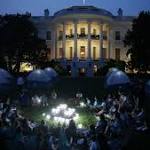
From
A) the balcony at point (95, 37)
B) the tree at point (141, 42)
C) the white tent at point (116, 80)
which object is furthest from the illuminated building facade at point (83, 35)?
the white tent at point (116, 80)

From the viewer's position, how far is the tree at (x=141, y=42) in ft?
169

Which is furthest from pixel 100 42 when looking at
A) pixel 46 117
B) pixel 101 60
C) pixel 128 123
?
pixel 128 123

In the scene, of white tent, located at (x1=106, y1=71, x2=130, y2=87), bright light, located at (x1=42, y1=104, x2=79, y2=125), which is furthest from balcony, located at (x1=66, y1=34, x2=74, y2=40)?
bright light, located at (x1=42, y1=104, x2=79, y2=125)

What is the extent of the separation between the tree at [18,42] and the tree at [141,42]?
10.6 meters

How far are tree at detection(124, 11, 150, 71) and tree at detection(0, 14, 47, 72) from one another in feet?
34.9

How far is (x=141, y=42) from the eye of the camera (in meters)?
52.3

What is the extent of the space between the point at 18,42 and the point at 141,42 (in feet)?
45.4

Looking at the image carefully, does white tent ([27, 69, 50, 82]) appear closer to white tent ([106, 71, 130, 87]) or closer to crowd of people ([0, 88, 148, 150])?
white tent ([106, 71, 130, 87])

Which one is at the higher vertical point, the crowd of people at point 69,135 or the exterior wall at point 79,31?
the exterior wall at point 79,31

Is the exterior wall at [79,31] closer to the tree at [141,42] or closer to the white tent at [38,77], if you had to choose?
the tree at [141,42]

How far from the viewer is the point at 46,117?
25328 millimetres

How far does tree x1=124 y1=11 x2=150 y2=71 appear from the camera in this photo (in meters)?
51.6

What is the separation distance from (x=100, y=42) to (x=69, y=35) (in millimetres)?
4252

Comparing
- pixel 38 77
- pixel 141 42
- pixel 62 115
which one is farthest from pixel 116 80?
pixel 141 42
